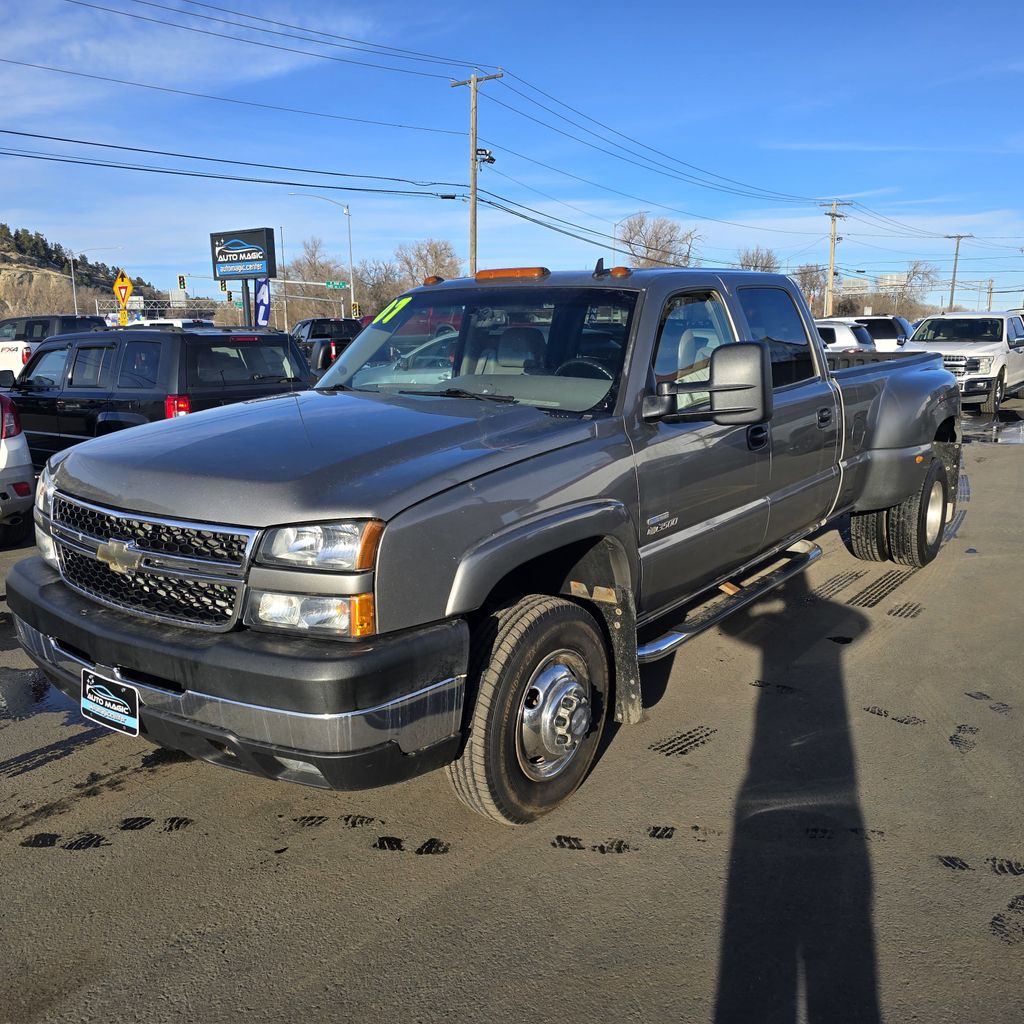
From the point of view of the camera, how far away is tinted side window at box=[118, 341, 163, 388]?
8305 mm

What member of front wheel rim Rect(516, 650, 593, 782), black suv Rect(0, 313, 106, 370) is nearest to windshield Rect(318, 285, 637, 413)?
front wheel rim Rect(516, 650, 593, 782)

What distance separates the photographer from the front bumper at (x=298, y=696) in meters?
2.53

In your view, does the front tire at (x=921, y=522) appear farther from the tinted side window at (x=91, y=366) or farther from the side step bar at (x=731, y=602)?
the tinted side window at (x=91, y=366)

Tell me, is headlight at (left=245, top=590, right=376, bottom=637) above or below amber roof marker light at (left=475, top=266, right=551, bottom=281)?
below

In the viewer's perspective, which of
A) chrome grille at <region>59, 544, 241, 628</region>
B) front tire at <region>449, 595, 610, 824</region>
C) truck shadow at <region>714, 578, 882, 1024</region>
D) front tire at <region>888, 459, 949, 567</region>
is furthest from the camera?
front tire at <region>888, 459, 949, 567</region>

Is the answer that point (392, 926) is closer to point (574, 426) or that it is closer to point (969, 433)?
point (574, 426)

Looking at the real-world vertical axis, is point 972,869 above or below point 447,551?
below

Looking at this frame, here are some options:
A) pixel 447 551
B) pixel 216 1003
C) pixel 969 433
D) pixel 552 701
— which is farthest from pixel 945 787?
pixel 969 433

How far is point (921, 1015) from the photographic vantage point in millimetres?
2404

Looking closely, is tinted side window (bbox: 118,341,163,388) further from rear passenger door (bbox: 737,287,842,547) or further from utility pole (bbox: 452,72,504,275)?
utility pole (bbox: 452,72,504,275)

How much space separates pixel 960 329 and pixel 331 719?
2041cm

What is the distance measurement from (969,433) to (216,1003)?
53.4ft

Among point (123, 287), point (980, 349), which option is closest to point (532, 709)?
point (980, 349)

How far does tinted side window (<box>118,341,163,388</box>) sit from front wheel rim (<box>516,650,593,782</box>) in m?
6.26
